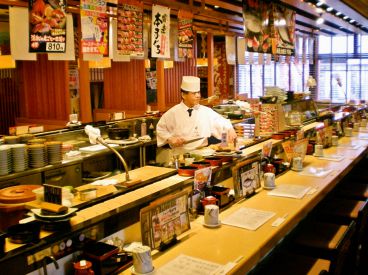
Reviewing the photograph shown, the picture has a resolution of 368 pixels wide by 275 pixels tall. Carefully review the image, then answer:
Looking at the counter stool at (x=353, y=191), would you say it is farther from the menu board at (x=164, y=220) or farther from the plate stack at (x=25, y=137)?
the plate stack at (x=25, y=137)

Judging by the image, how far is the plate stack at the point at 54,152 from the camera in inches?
238

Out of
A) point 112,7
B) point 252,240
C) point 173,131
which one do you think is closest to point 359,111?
point 173,131

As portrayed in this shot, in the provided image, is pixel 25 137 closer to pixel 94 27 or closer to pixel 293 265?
pixel 94 27

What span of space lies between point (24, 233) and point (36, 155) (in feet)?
12.8

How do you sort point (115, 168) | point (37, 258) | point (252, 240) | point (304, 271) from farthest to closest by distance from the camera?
point (115, 168), point (304, 271), point (252, 240), point (37, 258)

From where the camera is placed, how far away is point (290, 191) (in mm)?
4109

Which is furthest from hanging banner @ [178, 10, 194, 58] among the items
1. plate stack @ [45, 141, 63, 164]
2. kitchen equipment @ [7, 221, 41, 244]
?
kitchen equipment @ [7, 221, 41, 244]

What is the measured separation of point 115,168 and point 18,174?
2.14 metres

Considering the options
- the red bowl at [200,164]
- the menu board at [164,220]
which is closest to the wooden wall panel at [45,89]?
the red bowl at [200,164]

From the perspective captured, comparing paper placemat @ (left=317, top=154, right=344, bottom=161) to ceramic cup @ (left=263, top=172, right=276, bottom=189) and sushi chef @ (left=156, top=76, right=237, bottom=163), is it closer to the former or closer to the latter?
sushi chef @ (left=156, top=76, right=237, bottom=163)

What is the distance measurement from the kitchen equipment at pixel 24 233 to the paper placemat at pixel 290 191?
2.45 m

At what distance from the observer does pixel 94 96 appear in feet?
49.2

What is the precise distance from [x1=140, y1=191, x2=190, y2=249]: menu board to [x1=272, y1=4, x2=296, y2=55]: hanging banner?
5.28 meters

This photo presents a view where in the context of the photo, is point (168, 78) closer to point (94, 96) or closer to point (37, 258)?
point (94, 96)
